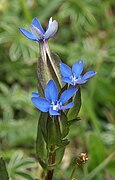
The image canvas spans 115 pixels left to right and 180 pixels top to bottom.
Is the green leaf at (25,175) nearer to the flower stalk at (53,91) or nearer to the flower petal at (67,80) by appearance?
the flower stalk at (53,91)

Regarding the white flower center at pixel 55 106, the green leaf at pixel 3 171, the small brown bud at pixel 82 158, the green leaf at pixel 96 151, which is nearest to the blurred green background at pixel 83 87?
the green leaf at pixel 96 151

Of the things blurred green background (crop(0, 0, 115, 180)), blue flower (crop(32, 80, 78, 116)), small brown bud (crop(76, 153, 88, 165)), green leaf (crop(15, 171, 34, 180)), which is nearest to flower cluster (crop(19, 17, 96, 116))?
blue flower (crop(32, 80, 78, 116))

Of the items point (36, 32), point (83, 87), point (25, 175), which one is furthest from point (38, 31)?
point (83, 87)

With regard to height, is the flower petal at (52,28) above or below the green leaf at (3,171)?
above

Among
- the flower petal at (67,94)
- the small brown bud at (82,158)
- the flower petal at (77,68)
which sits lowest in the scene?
the small brown bud at (82,158)

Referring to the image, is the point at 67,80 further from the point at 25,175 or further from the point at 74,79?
the point at 25,175

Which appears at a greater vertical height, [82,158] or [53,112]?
[53,112]
